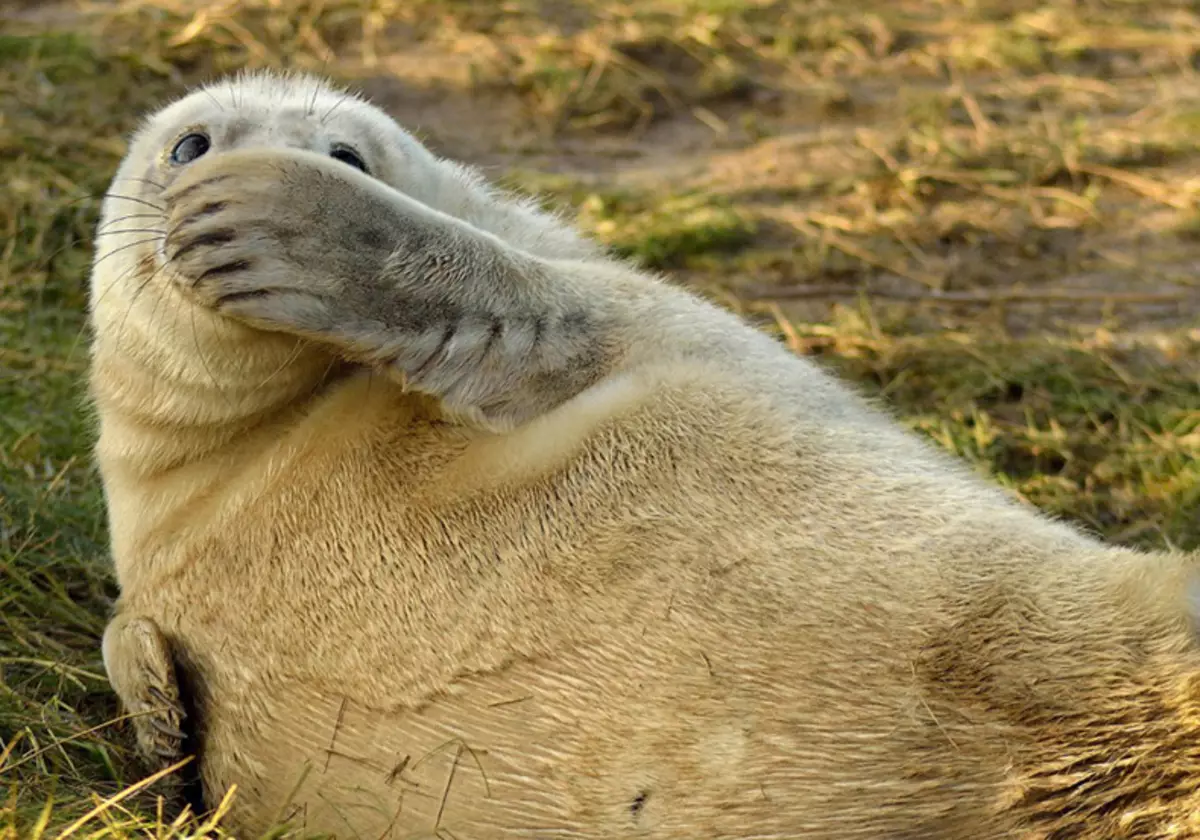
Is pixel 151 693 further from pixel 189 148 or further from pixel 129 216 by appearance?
pixel 189 148

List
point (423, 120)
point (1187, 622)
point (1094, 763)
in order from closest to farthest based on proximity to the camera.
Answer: point (1094, 763) → point (1187, 622) → point (423, 120)

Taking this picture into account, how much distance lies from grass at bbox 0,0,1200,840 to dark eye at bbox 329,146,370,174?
1.08 m

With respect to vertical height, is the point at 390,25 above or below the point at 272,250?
below

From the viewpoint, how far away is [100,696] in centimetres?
338

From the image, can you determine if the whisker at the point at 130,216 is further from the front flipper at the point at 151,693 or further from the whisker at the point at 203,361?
the front flipper at the point at 151,693

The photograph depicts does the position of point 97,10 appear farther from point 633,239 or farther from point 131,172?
point 131,172

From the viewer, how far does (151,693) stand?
2875mm

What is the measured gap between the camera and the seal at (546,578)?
251 cm

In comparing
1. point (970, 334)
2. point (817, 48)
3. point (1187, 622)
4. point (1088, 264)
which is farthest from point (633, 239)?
point (1187, 622)

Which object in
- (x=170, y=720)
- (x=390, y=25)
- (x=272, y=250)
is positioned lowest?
(x=390, y=25)

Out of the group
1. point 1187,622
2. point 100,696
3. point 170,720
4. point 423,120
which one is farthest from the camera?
point 423,120

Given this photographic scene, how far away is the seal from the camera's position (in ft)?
8.22

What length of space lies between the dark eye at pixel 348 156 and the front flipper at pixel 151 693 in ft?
3.53

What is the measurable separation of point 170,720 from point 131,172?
1299 millimetres
